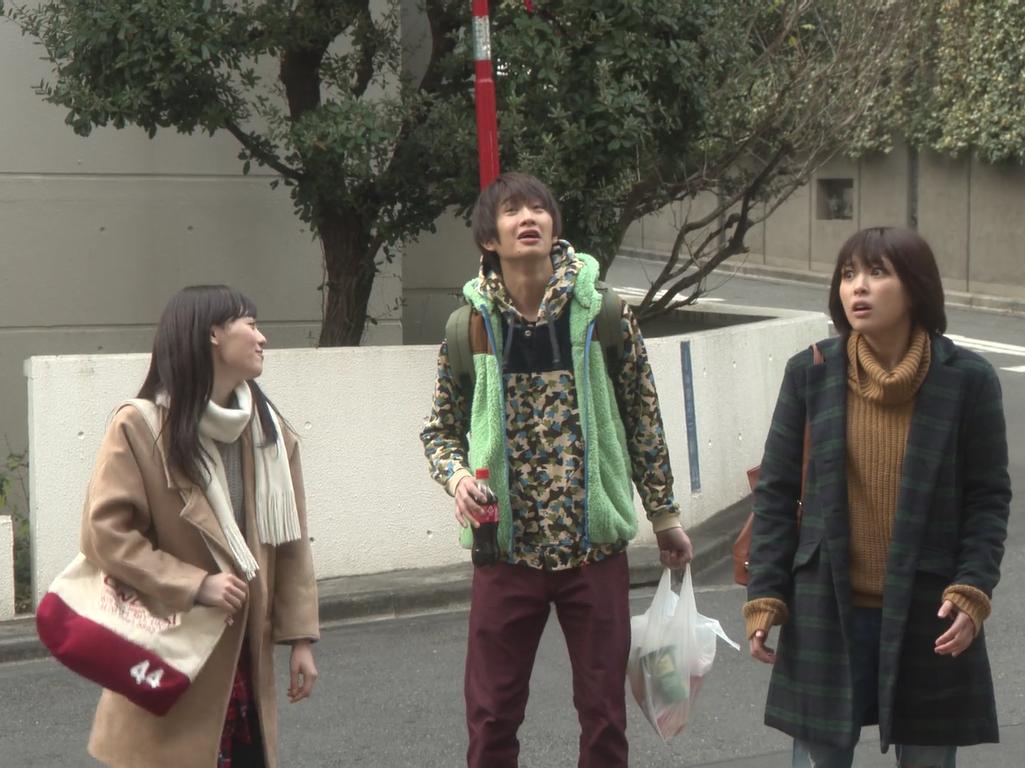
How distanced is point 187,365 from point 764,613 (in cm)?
136

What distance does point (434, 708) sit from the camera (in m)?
6.05

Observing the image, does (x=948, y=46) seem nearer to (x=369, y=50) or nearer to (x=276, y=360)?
(x=369, y=50)

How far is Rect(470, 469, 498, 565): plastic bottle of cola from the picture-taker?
381 centimetres

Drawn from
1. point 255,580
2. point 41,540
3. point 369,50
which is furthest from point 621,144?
point 255,580

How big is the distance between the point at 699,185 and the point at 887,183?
1666cm

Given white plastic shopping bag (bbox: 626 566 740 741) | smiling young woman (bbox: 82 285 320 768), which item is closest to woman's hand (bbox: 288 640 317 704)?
smiling young woman (bbox: 82 285 320 768)

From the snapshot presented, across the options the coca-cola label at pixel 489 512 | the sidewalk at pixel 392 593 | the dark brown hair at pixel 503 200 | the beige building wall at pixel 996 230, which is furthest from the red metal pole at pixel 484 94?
the beige building wall at pixel 996 230

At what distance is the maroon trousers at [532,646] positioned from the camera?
4.00 meters

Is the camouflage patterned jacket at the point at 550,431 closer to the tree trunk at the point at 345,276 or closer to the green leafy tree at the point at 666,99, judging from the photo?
the green leafy tree at the point at 666,99

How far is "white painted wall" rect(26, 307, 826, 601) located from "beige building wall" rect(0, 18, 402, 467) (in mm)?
3003

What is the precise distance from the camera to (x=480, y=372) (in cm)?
396

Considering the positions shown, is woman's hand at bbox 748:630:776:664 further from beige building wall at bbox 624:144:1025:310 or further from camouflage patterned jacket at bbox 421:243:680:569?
beige building wall at bbox 624:144:1025:310

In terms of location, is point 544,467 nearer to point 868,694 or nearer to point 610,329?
point 610,329

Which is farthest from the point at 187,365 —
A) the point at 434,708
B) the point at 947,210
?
the point at 947,210
